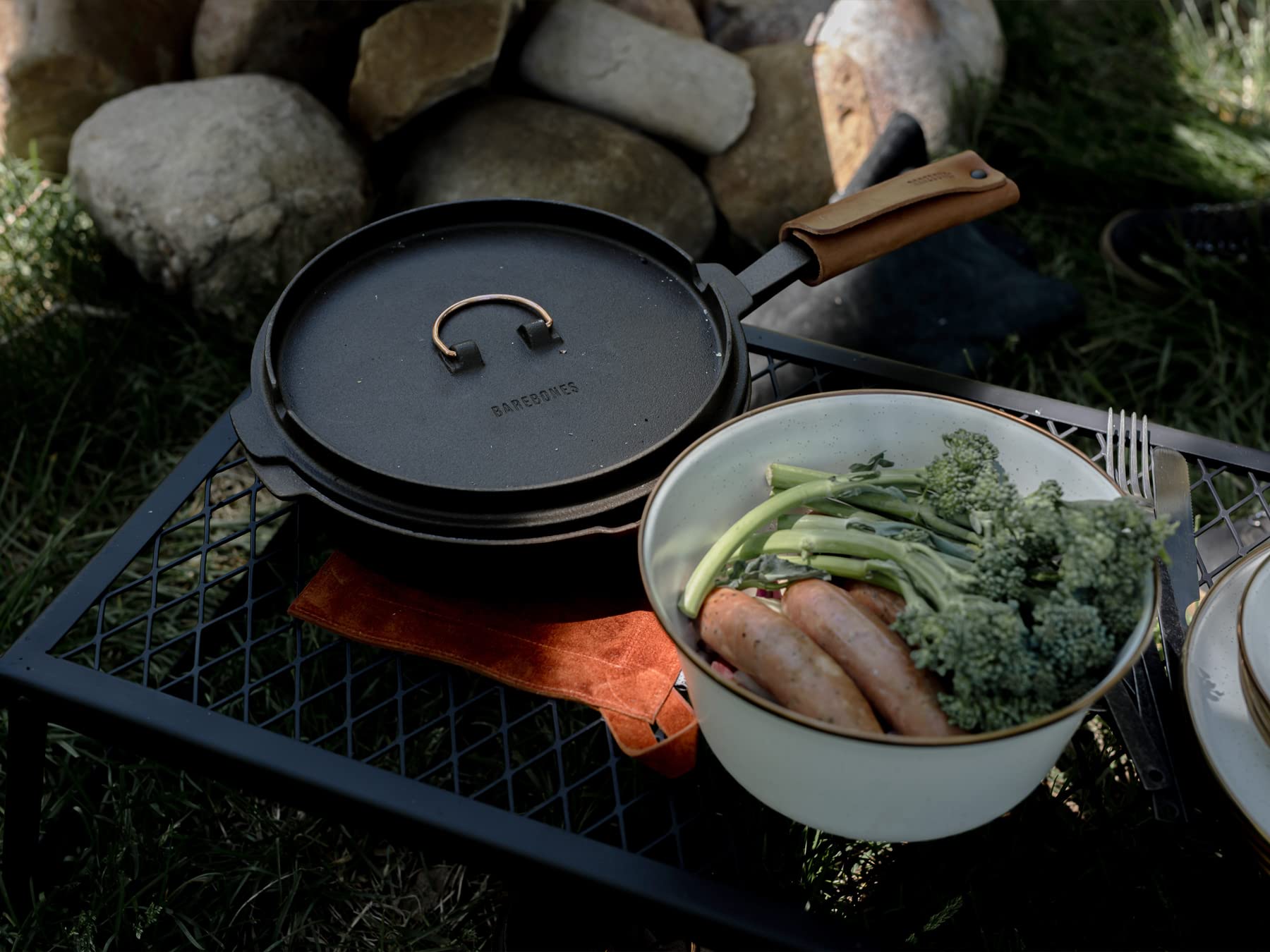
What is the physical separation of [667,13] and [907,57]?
81 cm

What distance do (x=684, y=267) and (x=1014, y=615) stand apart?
0.86m

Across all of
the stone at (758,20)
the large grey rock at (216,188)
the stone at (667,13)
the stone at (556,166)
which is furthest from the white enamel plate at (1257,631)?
the stone at (758,20)

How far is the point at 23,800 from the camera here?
166 cm

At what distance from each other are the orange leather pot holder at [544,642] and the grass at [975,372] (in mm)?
210

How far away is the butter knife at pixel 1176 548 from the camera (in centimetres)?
143

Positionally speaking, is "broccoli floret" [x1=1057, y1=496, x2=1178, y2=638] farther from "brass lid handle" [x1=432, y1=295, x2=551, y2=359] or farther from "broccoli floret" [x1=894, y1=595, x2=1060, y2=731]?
"brass lid handle" [x1=432, y1=295, x2=551, y2=359]

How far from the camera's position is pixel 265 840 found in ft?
6.57

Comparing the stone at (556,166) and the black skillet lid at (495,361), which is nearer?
the black skillet lid at (495,361)

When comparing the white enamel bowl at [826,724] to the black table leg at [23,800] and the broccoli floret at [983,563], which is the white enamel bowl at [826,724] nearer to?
the broccoli floret at [983,563]

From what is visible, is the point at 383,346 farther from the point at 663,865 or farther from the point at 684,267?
the point at 663,865

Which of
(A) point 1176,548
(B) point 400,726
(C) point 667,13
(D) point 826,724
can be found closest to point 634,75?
(C) point 667,13

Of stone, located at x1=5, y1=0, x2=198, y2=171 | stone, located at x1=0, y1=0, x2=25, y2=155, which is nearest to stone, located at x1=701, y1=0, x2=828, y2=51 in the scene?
stone, located at x1=5, y1=0, x2=198, y2=171

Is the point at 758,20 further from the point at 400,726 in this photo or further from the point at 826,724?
the point at 826,724

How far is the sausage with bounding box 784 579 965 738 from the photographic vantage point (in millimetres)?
1114
